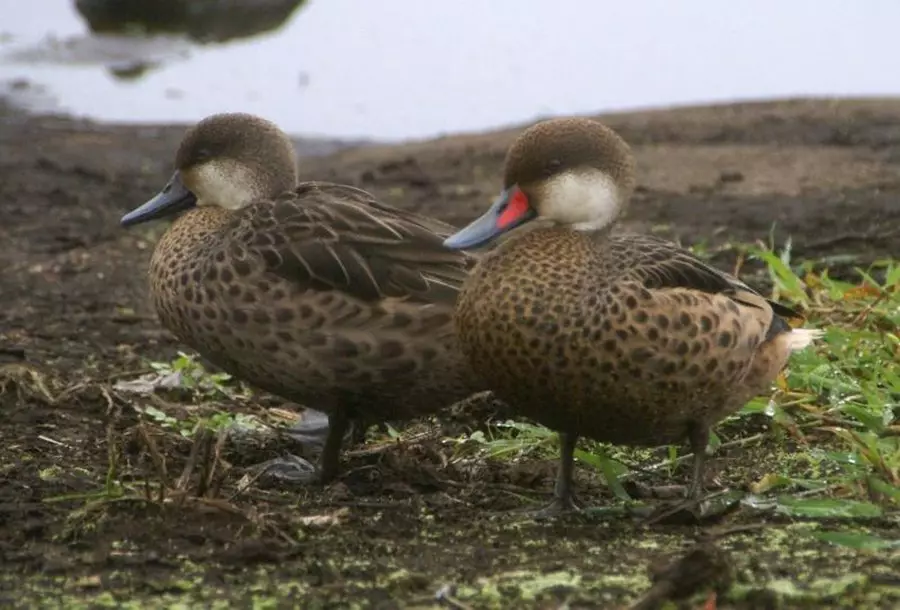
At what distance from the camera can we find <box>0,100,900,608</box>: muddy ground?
3.59 m

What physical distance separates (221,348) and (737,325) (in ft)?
4.46

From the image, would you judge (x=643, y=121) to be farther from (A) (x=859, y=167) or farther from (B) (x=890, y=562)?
(B) (x=890, y=562)

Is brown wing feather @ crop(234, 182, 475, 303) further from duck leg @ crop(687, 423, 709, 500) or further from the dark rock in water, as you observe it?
the dark rock in water

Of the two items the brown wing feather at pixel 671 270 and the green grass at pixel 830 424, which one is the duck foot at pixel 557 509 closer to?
the green grass at pixel 830 424

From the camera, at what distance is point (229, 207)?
5125mm

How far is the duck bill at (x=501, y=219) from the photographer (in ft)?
14.4

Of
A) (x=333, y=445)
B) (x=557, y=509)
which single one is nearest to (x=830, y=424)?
(x=557, y=509)

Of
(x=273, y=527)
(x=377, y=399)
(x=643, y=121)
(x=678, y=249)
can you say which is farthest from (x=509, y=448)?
(x=643, y=121)

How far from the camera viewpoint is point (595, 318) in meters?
4.07

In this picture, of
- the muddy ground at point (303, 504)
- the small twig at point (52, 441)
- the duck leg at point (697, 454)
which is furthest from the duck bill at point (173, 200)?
the duck leg at point (697, 454)

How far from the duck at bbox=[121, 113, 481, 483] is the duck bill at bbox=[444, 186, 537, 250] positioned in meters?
0.27

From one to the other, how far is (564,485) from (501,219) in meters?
0.68

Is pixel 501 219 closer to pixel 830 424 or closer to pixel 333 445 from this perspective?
pixel 333 445

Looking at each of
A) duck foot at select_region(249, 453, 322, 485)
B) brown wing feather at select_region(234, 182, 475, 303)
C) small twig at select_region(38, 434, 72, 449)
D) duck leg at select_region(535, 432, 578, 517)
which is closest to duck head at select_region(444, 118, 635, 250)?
brown wing feather at select_region(234, 182, 475, 303)
